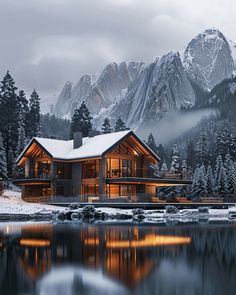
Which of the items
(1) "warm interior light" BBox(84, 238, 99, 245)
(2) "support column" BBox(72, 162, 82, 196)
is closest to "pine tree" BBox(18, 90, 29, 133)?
(2) "support column" BBox(72, 162, 82, 196)

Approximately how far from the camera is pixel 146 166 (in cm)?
5562

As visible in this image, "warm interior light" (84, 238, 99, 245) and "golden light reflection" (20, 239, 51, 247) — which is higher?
"golden light reflection" (20, 239, 51, 247)

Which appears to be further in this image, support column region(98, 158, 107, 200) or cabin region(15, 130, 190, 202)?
cabin region(15, 130, 190, 202)

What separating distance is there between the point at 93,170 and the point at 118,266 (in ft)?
129

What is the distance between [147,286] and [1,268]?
4.36 m

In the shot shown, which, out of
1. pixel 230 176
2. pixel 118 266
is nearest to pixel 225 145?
pixel 230 176

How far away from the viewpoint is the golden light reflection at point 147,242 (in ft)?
62.1

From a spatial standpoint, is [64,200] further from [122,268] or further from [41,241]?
[122,268]

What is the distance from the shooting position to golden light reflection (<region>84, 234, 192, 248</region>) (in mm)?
18922

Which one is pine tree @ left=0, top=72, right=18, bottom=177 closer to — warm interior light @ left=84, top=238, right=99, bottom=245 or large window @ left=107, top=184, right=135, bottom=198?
large window @ left=107, top=184, right=135, bottom=198

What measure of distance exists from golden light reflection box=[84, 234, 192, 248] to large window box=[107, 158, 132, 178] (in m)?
30.2

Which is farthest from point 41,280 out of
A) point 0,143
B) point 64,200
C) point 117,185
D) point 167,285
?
point 0,143

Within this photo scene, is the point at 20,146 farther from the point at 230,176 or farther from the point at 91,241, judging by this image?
the point at 91,241

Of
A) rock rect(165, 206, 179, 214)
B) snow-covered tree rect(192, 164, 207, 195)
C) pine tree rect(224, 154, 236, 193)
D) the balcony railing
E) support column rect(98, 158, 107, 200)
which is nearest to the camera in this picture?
rock rect(165, 206, 179, 214)
